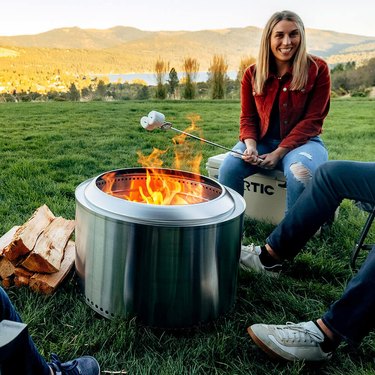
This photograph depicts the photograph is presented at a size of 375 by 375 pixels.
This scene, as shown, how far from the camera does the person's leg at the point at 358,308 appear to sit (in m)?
1.47

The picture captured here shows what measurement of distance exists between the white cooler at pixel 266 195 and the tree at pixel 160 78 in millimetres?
7795

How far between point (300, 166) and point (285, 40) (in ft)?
2.38

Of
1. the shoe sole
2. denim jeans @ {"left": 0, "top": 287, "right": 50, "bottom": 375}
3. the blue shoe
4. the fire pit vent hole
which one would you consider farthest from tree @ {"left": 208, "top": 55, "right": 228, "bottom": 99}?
denim jeans @ {"left": 0, "top": 287, "right": 50, "bottom": 375}

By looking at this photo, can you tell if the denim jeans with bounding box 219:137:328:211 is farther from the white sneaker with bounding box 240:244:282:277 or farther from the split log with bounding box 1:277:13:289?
the split log with bounding box 1:277:13:289

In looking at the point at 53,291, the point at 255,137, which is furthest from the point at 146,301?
the point at 255,137

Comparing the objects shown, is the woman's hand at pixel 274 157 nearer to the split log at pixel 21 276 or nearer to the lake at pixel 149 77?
the split log at pixel 21 276

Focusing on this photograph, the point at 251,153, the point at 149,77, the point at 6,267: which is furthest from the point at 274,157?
the point at 149,77

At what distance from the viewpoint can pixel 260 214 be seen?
290 cm

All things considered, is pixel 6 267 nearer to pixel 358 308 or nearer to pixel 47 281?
pixel 47 281

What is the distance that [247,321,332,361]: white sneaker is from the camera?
5.23 ft

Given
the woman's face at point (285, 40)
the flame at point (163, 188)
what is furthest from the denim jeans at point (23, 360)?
the woman's face at point (285, 40)

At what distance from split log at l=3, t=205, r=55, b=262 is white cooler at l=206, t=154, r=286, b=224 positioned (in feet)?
4.06

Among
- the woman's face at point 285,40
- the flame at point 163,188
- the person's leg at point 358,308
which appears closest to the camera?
the person's leg at point 358,308

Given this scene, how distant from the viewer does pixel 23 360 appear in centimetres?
90
